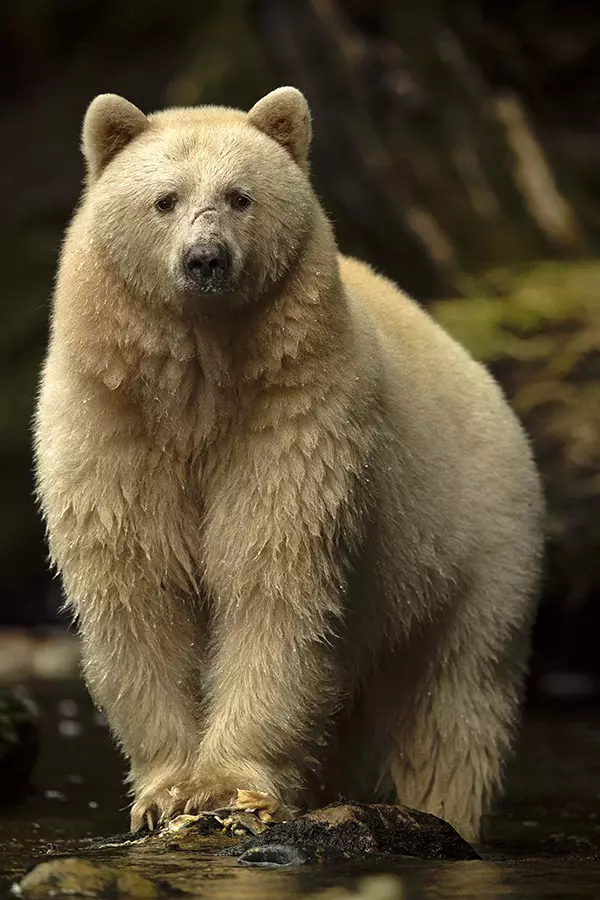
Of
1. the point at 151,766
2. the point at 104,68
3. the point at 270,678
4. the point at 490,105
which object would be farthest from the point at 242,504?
the point at 104,68

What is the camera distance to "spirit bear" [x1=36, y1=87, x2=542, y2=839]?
587 centimetres

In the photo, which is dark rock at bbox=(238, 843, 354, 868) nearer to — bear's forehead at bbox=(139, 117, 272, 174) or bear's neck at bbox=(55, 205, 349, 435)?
bear's neck at bbox=(55, 205, 349, 435)

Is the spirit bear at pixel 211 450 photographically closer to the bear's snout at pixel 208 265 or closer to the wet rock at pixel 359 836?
the bear's snout at pixel 208 265

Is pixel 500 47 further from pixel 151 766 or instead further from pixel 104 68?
pixel 151 766

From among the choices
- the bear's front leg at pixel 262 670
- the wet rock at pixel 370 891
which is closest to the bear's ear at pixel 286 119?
the bear's front leg at pixel 262 670

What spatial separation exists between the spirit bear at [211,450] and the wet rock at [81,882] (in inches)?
45.7

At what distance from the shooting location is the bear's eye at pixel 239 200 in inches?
229

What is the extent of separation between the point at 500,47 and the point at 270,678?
45.5ft

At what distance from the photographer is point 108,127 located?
6.07 meters

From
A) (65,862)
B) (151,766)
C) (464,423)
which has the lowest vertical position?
(65,862)

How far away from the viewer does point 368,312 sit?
7.01 metres

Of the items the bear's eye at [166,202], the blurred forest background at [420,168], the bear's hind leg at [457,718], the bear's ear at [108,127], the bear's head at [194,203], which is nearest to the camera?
the bear's head at [194,203]

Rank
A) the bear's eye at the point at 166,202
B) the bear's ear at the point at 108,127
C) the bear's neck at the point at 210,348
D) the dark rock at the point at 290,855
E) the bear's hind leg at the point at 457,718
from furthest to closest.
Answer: the bear's hind leg at the point at 457,718 < the bear's ear at the point at 108,127 < the bear's neck at the point at 210,348 < the bear's eye at the point at 166,202 < the dark rock at the point at 290,855

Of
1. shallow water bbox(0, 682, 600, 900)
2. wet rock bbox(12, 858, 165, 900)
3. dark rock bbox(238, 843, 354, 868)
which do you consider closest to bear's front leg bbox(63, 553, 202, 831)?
shallow water bbox(0, 682, 600, 900)
